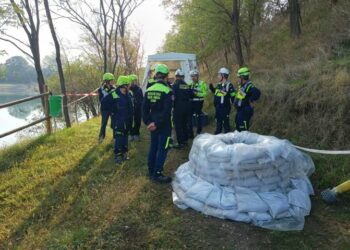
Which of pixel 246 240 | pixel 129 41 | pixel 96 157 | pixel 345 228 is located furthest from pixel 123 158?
pixel 129 41

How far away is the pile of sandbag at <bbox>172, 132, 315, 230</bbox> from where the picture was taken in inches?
171

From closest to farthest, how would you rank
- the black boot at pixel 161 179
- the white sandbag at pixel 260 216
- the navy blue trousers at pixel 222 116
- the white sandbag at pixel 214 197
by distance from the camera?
1. the white sandbag at pixel 260 216
2. the white sandbag at pixel 214 197
3. the black boot at pixel 161 179
4. the navy blue trousers at pixel 222 116

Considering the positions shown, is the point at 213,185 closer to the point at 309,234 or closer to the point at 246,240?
the point at 246,240

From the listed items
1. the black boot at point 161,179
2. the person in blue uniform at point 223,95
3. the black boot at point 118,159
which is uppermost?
the person in blue uniform at point 223,95

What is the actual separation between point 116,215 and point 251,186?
1972 mm

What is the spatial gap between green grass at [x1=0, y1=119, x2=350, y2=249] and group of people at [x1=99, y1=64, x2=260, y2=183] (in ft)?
1.83

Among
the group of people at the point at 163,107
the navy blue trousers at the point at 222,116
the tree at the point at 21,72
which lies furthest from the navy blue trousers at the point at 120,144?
the tree at the point at 21,72

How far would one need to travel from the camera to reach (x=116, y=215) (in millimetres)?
4715

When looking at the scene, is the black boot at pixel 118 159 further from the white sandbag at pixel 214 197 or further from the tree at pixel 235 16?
the tree at pixel 235 16

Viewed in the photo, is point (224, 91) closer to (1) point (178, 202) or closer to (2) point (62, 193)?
(1) point (178, 202)

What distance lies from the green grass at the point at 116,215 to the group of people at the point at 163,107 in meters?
0.56

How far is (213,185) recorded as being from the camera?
481cm

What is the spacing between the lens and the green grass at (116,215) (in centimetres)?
408

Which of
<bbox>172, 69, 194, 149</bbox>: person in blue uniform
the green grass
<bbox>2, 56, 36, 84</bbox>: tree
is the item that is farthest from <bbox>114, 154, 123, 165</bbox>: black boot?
<bbox>2, 56, 36, 84</bbox>: tree
